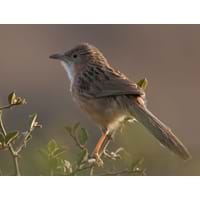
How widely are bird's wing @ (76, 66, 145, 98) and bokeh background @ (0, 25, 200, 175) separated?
3.14 m

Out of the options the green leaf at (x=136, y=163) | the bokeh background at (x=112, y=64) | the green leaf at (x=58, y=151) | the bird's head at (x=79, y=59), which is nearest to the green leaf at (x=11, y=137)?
the green leaf at (x=58, y=151)

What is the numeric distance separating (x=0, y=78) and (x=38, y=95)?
0.71 m

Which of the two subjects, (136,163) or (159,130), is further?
(159,130)

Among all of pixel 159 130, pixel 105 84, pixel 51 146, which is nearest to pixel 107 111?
pixel 105 84

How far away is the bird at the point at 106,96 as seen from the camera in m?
4.95

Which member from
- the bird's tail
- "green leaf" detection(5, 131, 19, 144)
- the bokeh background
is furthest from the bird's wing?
the bokeh background

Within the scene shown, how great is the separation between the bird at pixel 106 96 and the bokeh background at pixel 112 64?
9.49 ft

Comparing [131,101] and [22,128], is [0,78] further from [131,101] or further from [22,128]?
[131,101]

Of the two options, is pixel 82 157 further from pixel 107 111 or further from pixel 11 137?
pixel 107 111

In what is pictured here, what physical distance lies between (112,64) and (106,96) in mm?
5389

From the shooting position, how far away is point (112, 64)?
10859mm

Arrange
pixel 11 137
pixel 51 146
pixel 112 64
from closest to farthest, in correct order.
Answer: pixel 11 137
pixel 51 146
pixel 112 64

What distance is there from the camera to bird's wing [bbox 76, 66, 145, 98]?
208 inches
